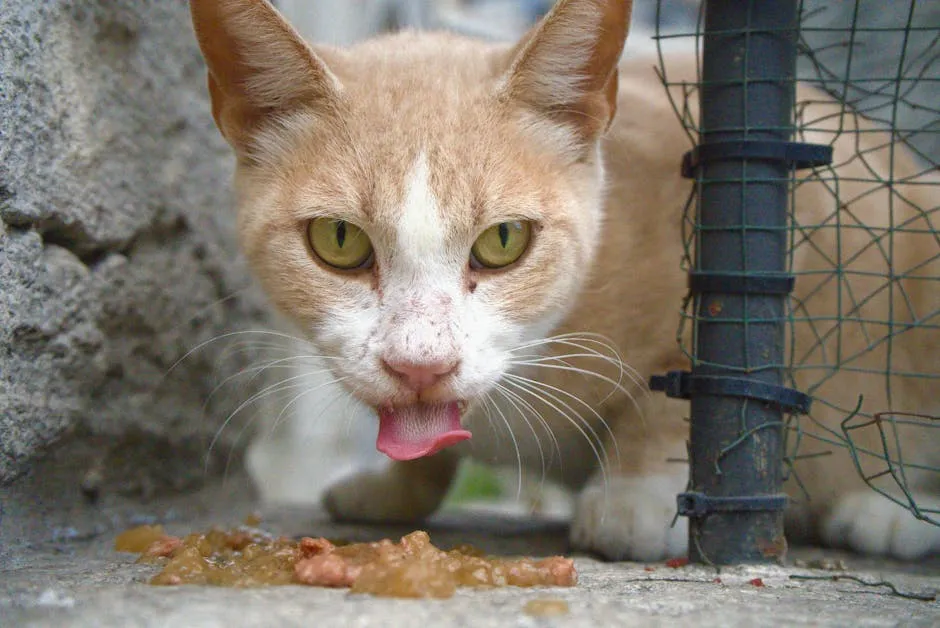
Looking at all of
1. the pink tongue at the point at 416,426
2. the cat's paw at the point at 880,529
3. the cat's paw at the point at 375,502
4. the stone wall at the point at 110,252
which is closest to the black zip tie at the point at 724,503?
the pink tongue at the point at 416,426

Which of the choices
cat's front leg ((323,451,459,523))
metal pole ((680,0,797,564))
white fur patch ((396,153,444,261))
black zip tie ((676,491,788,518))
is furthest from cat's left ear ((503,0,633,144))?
cat's front leg ((323,451,459,523))

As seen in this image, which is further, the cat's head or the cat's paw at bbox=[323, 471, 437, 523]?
the cat's paw at bbox=[323, 471, 437, 523]

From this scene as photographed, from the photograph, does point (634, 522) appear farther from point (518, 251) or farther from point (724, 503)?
point (518, 251)

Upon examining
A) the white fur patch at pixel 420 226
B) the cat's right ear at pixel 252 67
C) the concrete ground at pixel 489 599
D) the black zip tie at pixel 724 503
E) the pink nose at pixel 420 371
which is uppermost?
the cat's right ear at pixel 252 67

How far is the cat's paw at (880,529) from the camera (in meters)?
1.96

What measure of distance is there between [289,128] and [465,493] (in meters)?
2.97

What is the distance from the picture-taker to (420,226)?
1478mm

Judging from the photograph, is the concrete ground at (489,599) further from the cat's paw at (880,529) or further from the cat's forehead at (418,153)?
the cat's forehead at (418,153)

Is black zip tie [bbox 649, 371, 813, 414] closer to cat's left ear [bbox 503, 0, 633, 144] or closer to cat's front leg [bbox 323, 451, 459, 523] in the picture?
cat's left ear [bbox 503, 0, 633, 144]

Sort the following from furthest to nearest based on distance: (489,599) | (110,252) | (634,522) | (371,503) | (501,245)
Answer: (371,503) → (110,252) → (634,522) → (501,245) → (489,599)

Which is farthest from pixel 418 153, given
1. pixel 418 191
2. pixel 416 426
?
pixel 416 426

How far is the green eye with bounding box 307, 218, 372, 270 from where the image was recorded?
5.14 feet

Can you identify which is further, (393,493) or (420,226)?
(393,493)

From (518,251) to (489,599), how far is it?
0.65m
